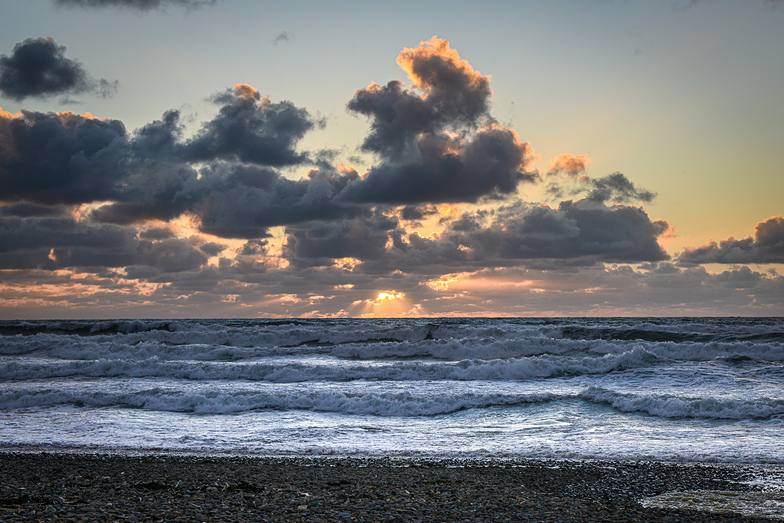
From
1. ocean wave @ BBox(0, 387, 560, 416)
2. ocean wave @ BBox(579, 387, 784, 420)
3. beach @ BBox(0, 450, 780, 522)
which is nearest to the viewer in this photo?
beach @ BBox(0, 450, 780, 522)

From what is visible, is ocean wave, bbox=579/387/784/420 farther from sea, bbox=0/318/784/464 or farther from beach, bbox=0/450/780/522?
beach, bbox=0/450/780/522

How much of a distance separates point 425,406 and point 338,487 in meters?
7.41

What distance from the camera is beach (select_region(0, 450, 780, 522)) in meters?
6.91

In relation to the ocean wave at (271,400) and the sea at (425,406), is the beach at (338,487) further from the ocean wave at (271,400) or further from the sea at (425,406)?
the ocean wave at (271,400)

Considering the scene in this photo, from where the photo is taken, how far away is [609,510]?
7.23 m

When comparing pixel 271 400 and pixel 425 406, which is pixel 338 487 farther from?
pixel 271 400

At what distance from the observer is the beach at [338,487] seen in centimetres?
691

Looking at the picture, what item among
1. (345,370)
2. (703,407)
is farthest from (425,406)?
(345,370)

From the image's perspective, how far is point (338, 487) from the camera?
26.6ft

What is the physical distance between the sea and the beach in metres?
0.98

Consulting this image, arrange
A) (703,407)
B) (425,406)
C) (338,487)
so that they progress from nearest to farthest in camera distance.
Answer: (338,487) → (703,407) → (425,406)

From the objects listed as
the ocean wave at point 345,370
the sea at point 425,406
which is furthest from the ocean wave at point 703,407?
the ocean wave at point 345,370

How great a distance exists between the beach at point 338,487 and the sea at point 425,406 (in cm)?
98

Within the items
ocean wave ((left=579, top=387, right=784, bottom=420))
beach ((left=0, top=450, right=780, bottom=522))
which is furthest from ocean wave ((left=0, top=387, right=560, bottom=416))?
beach ((left=0, top=450, right=780, bottom=522))
